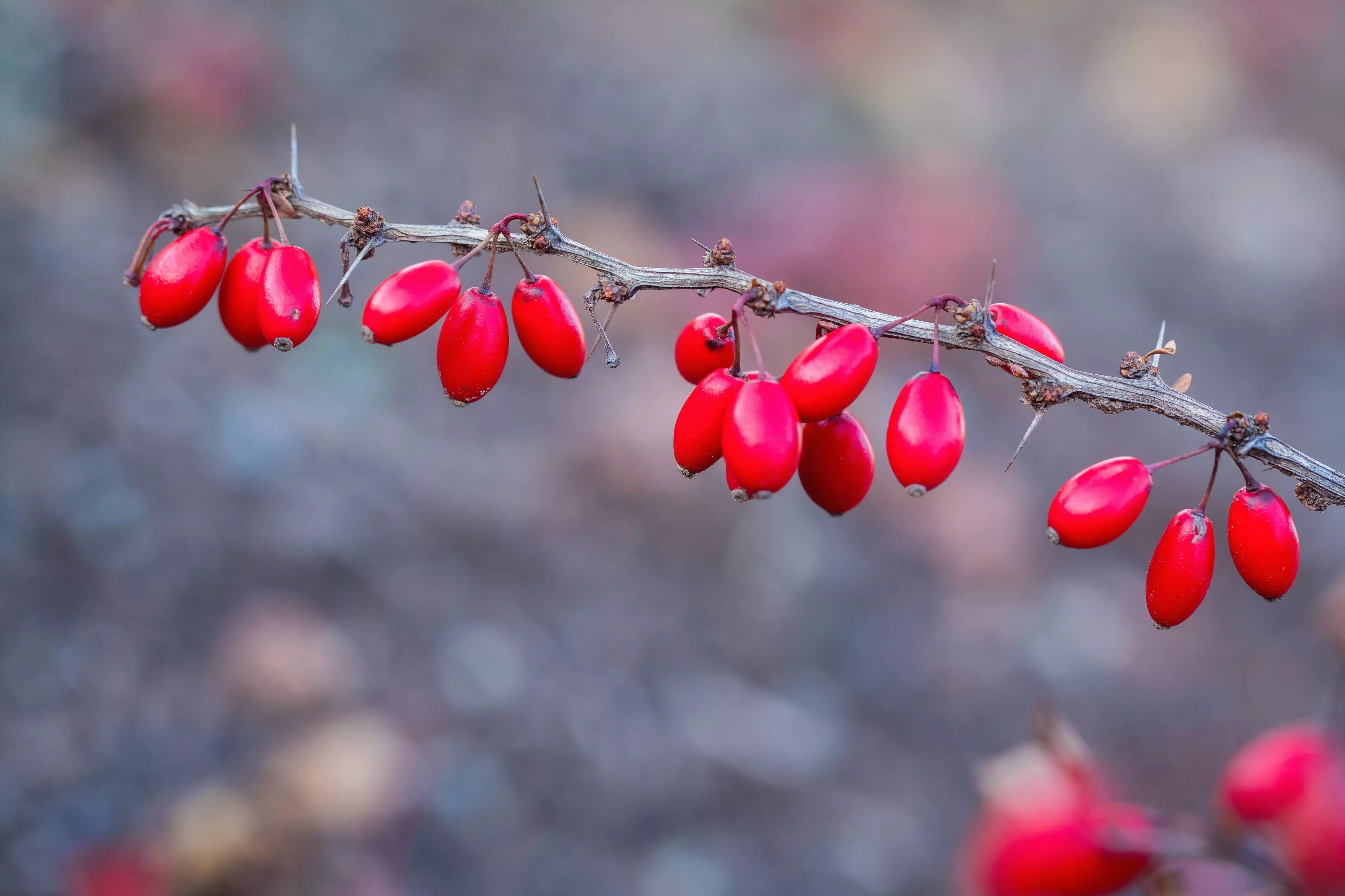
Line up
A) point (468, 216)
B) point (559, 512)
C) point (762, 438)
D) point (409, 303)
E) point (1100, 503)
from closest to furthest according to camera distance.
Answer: point (762, 438) → point (1100, 503) → point (409, 303) → point (468, 216) → point (559, 512)

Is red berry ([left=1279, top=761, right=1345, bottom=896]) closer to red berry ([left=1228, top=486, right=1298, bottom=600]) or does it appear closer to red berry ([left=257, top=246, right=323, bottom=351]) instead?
red berry ([left=1228, top=486, right=1298, bottom=600])

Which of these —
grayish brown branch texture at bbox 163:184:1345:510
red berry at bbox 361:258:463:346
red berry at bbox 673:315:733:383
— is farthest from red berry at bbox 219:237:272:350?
red berry at bbox 673:315:733:383

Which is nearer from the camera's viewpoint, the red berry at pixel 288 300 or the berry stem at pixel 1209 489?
the berry stem at pixel 1209 489

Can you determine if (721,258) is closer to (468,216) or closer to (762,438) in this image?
(762,438)

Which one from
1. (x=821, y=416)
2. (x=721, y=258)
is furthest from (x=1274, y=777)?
(x=721, y=258)

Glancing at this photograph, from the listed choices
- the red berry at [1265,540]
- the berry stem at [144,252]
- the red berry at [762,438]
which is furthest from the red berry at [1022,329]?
the berry stem at [144,252]

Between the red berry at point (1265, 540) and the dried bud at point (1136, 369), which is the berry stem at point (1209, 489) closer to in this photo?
the red berry at point (1265, 540)
